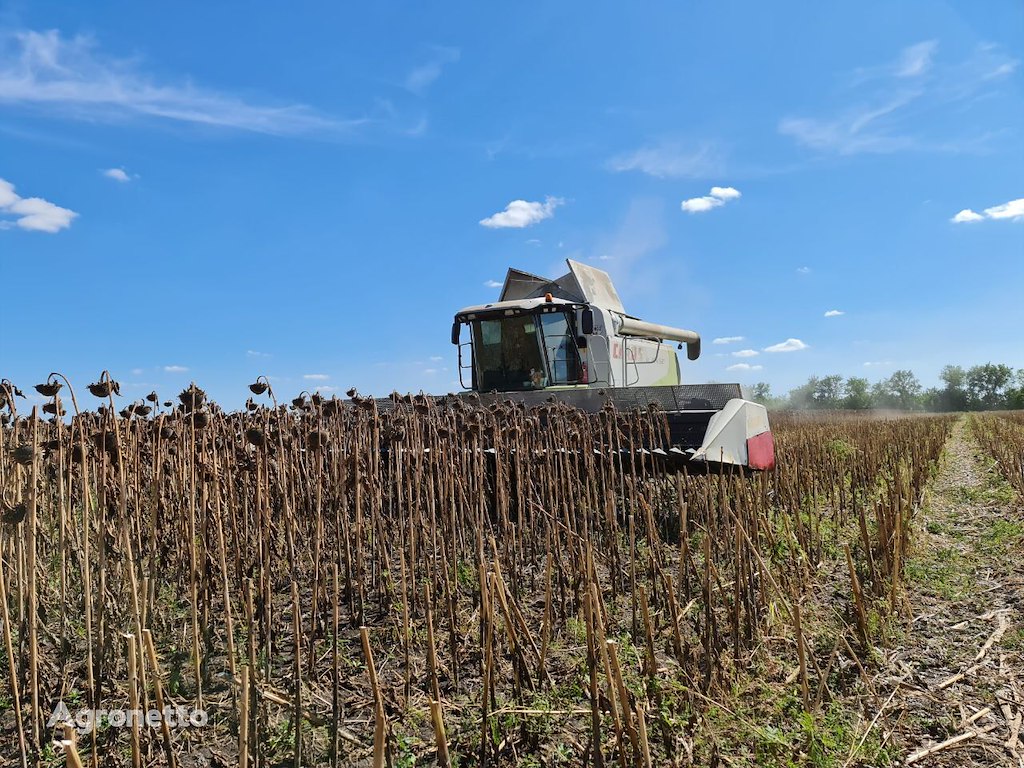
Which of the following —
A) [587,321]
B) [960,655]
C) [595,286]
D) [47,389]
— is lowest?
[960,655]

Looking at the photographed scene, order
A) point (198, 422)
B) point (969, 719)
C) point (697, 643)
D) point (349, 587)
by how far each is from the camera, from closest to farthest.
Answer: point (969, 719) < point (198, 422) < point (697, 643) < point (349, 587)

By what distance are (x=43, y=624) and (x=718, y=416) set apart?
4506mm

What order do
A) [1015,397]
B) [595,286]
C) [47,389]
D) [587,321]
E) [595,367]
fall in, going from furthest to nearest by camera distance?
1. [1015,397]
2. [595,286]
3. [595,367]
4. [587,321]
5. [47,389]

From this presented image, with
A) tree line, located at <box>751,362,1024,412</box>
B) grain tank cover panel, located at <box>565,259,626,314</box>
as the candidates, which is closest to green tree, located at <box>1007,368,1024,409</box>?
tree line, located at <box>751,362,1024,412</box>

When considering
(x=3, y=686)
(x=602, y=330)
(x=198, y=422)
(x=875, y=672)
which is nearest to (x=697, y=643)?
(x=875, y=672)

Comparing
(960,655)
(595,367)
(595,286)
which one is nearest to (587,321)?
(595,367)

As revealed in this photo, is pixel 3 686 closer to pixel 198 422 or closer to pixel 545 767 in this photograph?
pixel 198 422

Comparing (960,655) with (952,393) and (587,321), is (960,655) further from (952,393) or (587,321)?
(952,393)

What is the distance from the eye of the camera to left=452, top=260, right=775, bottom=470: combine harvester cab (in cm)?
562

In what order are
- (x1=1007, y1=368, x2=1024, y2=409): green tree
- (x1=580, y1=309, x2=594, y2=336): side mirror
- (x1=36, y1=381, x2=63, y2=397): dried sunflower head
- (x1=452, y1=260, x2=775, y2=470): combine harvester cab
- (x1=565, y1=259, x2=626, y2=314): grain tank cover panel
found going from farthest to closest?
(x1=1007, y1=368, x2=1024, y2=409): green tree → (x1=565, y1=259, x2=626, y2=314): grain tank cover panel → (x1=580, y1=309, x2=594, y2=336): side mirror → (x1=452, y1=260, x2=775, y2=470): combine harvester cab → (x1=36, y1=381, x2=63, y2=397): dried sunflower head

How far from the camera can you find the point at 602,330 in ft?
27.9

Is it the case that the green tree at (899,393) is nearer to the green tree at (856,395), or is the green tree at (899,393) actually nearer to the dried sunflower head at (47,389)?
the green tree at (856,395)

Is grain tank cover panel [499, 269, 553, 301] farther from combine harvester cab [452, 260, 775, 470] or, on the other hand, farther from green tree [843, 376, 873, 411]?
green tree [843, 376, 873, 411]

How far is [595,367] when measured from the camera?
8336 millimetres
